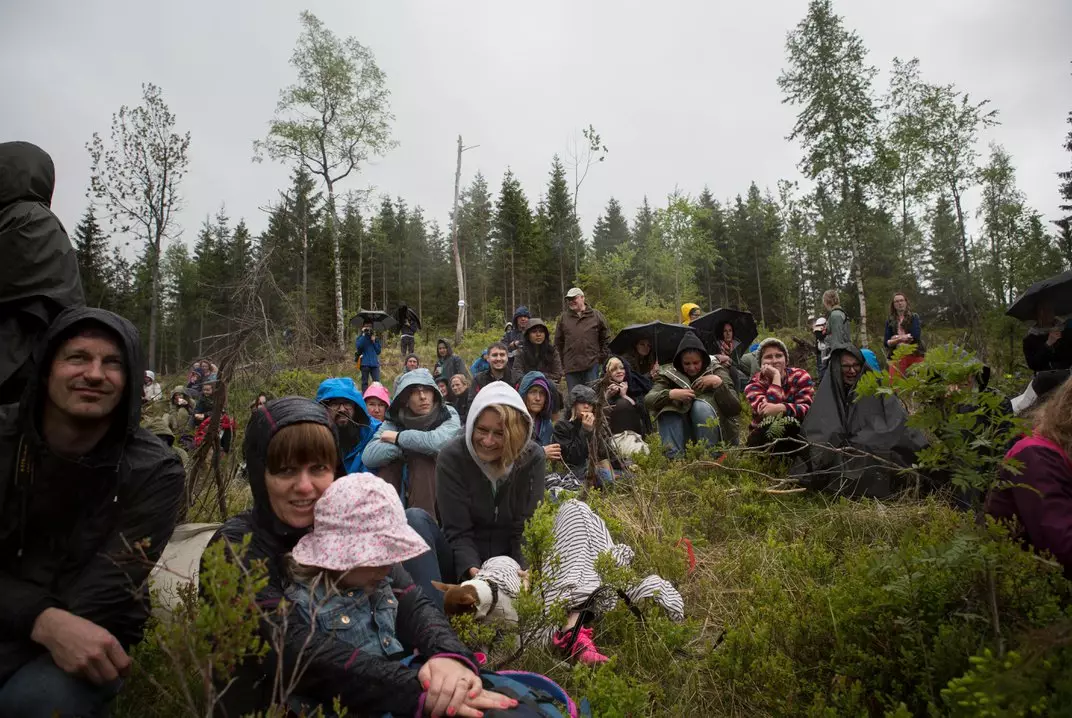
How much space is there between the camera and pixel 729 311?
27.1 ft

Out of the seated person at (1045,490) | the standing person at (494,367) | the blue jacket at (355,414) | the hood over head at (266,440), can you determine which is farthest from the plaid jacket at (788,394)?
the hood over head at (266,440)

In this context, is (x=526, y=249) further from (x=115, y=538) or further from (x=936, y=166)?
(x=115, y=538)

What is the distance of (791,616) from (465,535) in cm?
171

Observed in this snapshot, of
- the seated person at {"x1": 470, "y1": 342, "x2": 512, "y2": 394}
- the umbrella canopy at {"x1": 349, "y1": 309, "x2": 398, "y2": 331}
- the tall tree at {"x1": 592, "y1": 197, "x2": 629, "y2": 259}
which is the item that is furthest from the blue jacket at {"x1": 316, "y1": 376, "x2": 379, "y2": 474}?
the tall tree at {"x1": 592, "y1": 197, "x2": 629, "y2": 259}

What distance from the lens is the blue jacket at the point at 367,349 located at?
11328 mm

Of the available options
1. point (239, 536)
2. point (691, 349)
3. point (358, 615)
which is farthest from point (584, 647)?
point (691, 349)

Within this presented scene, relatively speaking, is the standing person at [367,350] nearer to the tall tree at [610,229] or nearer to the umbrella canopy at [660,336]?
the umbrella canopy at [660,336]

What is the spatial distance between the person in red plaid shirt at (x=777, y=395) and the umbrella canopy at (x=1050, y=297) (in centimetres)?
179

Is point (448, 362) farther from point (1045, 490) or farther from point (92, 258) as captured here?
point (92, 258)

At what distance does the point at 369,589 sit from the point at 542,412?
349 cm

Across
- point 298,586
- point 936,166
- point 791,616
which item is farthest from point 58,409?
point 936,166

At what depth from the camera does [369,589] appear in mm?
1818

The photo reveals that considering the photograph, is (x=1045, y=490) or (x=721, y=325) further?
(x=721, y=325)

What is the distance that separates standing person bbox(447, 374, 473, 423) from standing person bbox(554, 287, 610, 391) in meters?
1.43
